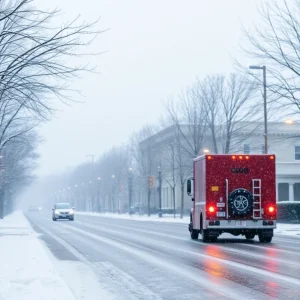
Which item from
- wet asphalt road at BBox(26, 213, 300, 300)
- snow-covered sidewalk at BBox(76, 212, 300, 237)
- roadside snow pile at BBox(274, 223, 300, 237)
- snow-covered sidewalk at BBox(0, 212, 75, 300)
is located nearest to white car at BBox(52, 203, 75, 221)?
snow-covered sidewalk at BBox(76, 212, 300, 237)

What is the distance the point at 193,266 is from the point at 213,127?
3856 cm

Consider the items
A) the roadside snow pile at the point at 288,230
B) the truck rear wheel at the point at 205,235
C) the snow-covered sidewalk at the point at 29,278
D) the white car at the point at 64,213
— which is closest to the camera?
the snow-covered sidewalk at the point at 29,278

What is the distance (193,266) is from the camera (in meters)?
18.0

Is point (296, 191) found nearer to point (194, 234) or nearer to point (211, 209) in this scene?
point (194, 234)

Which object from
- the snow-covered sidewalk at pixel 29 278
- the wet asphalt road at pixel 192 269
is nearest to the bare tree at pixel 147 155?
the wet asphalt road at pixel 192 269

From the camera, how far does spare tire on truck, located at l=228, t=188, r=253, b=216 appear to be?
90.2 feet

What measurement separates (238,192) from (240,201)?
333 millimetres

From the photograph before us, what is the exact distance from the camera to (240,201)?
90.3ft

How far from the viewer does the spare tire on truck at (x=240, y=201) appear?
2748cm

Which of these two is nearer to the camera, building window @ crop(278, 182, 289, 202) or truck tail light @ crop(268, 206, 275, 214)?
truck tail light @ crop(268, 206, 275, 214)

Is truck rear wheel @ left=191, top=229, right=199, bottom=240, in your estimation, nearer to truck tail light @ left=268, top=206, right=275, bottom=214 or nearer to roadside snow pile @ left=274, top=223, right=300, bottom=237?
truck tail light @ left=268, top=206, right=275, bottom=214

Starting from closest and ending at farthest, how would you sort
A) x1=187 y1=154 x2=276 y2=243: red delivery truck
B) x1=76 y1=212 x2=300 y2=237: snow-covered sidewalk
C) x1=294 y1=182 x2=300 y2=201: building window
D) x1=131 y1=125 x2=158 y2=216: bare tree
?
x1=187 y1=154 x2=276 y2=243: red delivery truck
x1=76 y1=212 x2=300 y2=237: snow-covered sidewalk
x1=131 y1=125 x2=158 y2=216: bare tree
x1=294 y1=182 x2=300 y2=201: building window

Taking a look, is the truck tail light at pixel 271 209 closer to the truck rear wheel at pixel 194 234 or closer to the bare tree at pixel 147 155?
the truck rear wheel at pixel 194 234

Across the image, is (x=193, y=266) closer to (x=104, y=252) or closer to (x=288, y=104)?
(x=104, y=252)
